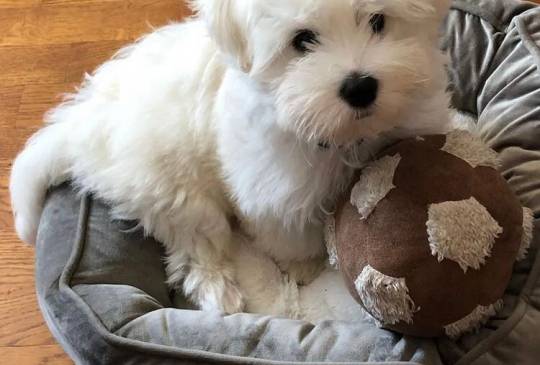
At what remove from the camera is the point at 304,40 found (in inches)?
43.0

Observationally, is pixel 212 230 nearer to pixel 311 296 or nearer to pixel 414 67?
pixel 311 296

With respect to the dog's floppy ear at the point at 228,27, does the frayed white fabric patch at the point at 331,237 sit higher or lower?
lower

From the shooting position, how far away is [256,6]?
108 centimetres

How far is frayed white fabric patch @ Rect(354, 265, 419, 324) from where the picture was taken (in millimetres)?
1152

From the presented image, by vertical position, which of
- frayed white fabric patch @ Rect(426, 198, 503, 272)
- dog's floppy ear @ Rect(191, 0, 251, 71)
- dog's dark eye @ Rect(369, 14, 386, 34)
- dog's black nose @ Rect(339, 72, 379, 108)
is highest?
dog's floppy ear @ Rect(191, 0, 251, 71)

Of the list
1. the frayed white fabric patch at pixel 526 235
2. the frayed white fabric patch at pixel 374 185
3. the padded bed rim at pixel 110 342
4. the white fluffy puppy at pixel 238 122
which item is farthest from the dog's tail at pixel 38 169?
the frayed white fabric patch at pixel 526 235

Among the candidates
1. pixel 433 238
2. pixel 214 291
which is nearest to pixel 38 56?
pixel 214 291

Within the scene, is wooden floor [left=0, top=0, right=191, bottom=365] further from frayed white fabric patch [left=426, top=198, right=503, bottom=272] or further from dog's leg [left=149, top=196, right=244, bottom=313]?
frayed white fabric patch [left=426, top=198, right=503, bottom=272]

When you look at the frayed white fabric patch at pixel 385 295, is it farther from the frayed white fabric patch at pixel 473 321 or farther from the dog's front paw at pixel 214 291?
the dog's front paw at pixel 214 291

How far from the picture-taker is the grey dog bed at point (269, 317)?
1.24 m

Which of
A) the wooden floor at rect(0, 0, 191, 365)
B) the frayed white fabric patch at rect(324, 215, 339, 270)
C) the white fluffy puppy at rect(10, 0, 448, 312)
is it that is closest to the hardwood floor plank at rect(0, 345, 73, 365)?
the wooden floor at rect(0, 0, 191, 365)

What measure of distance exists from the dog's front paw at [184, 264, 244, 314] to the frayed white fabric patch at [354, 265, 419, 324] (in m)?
0.41

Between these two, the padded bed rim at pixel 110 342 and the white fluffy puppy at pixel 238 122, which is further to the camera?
the padded bed rim at pixel 110 342

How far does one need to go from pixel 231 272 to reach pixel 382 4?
31.2 inches
